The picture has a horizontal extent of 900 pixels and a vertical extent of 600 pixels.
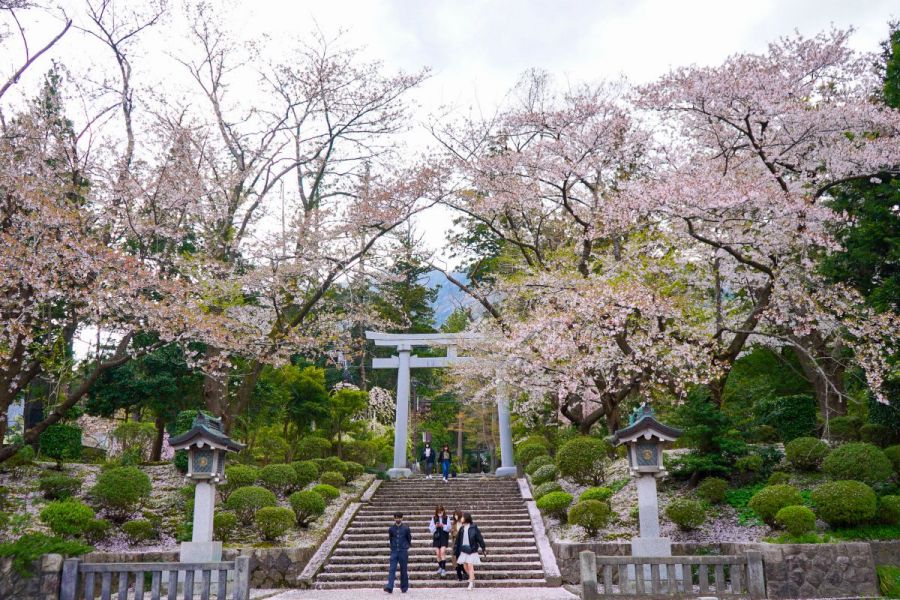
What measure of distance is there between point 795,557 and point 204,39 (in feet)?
53.0

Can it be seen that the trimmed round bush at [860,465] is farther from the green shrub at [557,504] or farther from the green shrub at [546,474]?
the green shrub at [546,474]

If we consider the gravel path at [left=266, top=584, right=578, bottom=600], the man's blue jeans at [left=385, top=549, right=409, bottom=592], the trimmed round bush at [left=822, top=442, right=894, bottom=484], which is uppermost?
the trimmed round bush at [left=822, top=442, right=894, bottom=484]

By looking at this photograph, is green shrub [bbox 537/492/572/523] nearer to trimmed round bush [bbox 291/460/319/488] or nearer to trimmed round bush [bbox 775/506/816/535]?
trimmed round bush [bbox 775/506/816/535]

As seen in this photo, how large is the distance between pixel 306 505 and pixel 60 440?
21.6 feet

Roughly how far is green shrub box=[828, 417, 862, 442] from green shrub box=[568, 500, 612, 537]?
606 centimetres

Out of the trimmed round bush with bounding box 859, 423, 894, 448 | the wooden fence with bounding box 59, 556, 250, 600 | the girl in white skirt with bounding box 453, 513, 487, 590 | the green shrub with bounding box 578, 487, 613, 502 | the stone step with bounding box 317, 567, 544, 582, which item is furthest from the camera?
the green shrub with bounding box 578, 487, 613, 502

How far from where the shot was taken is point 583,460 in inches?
651

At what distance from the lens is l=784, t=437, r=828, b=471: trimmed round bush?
45.4ft

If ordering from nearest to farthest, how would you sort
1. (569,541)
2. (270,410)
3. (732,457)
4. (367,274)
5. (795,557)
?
(795,557)
(569,541)
(732,457)
(367,274)
(270,410)

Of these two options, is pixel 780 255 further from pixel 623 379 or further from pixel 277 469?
pixel 277 469

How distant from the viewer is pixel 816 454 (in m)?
13.9

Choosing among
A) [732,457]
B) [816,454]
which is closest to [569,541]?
[732,457]

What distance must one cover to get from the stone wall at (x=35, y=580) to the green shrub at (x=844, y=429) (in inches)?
599

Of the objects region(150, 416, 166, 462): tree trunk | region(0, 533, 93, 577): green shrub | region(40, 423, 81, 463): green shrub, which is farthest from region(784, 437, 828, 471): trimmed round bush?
region(150, 416, 166, 462): tree trunk
